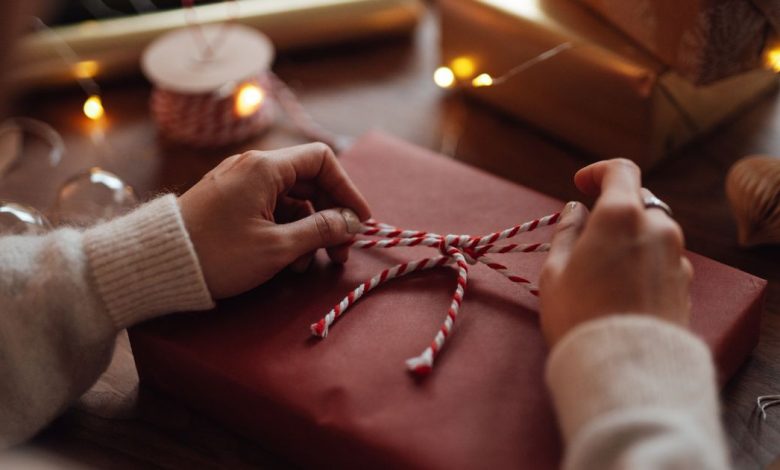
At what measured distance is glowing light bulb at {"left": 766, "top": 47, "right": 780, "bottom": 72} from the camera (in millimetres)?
913

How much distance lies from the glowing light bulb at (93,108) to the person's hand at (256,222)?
18.0 inches

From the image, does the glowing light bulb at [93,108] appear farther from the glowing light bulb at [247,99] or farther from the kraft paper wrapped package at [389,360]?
the kraft paper wrapped package at [389,360]

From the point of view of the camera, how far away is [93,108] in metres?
1.15

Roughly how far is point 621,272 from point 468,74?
1.89ft

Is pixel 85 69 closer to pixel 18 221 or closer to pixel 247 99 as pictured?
pixel 247 99

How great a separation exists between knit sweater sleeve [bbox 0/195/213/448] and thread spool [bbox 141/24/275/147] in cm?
37

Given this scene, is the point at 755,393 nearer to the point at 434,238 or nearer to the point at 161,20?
the point at 434,238

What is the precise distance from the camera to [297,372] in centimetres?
70

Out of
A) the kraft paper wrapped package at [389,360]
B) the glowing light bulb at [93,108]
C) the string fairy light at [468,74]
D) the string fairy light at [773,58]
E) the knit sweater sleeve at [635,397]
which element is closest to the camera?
the knit sweater sleeve at [635,397]

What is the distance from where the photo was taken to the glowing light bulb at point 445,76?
3.71 feet

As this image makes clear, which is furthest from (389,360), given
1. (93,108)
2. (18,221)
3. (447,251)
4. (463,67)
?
(93,108)

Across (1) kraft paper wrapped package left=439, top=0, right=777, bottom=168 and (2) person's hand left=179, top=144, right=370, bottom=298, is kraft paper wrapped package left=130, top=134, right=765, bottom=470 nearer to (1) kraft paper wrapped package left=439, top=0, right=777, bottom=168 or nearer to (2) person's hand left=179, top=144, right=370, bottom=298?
(2) person's hand left=179, top=144, right=370, bottom=298

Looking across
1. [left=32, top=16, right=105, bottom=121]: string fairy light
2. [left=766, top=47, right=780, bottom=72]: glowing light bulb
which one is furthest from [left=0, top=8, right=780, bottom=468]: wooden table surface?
[left=766, top=47, right=780, bottom=72]: glowing light bulb

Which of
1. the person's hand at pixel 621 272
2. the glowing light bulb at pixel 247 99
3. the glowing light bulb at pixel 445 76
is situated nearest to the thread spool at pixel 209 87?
the glowing light bulb at pixel 247 99
